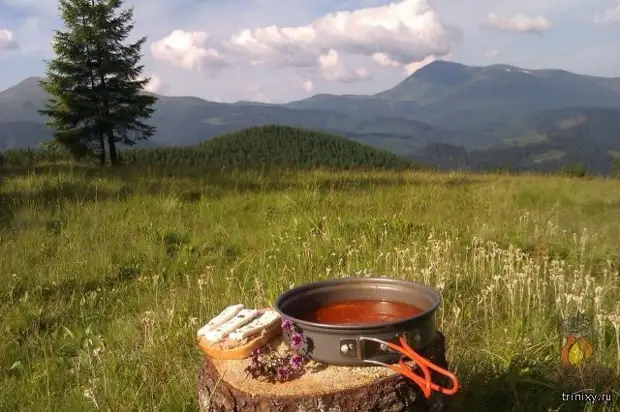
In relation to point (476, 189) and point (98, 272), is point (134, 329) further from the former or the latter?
point (476, 189)

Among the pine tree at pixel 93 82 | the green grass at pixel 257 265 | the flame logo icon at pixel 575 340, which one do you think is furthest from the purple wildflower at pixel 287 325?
the pine tree at pixel 93 82

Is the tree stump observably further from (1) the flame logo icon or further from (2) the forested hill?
(2) the forested hill

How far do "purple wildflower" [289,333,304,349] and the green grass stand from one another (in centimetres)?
116

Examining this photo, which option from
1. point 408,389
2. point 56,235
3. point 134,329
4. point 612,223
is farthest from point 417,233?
point 56,235

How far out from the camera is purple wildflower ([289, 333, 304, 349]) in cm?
231

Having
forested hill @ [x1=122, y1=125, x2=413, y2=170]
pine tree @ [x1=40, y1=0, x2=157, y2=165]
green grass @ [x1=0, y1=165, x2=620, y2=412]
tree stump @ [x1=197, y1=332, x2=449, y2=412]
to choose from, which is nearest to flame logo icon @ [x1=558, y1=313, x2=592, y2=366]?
green grass @ [x1=0, y1=165, x2=620, y2=412]

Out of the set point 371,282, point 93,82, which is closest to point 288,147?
point 93,82

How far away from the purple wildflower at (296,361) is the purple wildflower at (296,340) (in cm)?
4

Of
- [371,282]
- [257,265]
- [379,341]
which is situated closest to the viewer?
[379,341]

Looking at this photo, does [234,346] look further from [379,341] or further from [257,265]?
[257,265]

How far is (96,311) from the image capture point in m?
4.98

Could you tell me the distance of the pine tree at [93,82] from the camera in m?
21.2

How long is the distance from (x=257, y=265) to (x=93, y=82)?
19549 mm

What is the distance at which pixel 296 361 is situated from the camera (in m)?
2.31
